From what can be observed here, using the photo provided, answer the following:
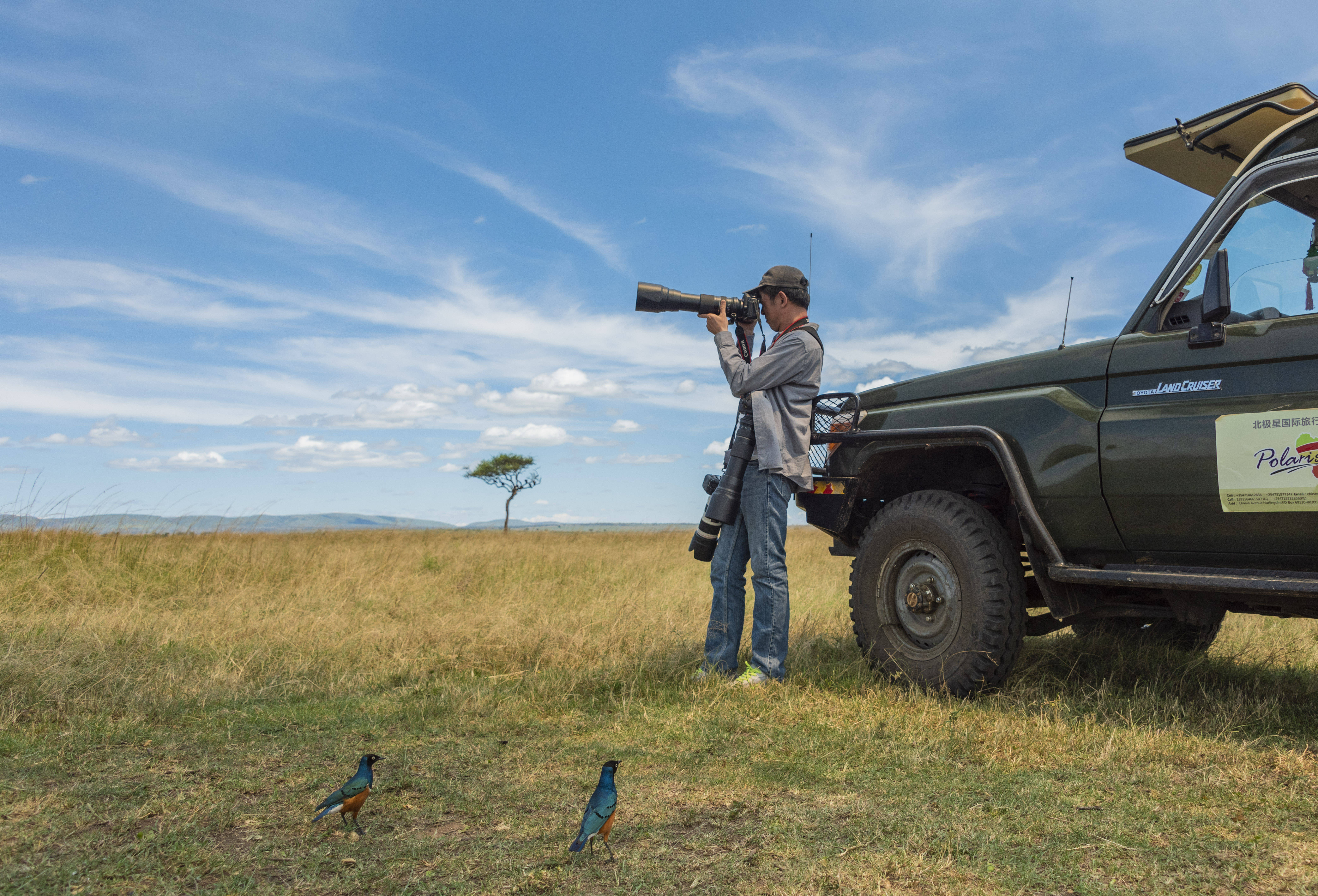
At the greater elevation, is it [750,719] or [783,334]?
[783,334]

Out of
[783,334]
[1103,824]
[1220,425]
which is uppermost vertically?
[783,334]

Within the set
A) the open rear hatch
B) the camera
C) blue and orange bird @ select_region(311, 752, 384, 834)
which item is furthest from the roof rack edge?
blue and orange bird @ select_region(311, 752, 384, 834)

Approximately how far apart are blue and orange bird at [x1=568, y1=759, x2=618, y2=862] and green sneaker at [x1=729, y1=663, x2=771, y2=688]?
6.78 feet

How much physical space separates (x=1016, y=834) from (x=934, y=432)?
223 cm

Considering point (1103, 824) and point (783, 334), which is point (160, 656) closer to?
point (783, 334)

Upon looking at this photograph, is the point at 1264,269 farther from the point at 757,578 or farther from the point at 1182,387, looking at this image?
the point at 757,578

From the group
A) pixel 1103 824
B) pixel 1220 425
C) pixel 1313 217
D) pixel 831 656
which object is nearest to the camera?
pixel 1103 824

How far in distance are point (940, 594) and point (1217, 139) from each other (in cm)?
283

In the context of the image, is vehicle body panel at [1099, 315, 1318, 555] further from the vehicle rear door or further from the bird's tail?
the bird's tail

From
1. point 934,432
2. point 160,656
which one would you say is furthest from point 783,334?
point 160,656

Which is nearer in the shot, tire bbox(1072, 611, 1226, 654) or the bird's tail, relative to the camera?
the bird's tail

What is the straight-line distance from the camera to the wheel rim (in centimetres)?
443

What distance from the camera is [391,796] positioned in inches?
123

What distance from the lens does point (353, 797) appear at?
8.90 feet
